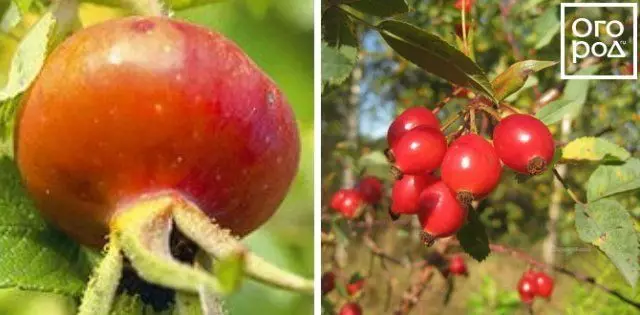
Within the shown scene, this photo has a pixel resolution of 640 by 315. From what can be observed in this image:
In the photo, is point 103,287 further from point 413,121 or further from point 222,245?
point 413,121

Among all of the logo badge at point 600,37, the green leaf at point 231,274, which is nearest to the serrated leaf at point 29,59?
the green leaf at point 231,274

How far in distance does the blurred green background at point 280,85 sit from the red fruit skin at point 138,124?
0.11 metres

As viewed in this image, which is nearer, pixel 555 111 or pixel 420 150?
pixel 420 150

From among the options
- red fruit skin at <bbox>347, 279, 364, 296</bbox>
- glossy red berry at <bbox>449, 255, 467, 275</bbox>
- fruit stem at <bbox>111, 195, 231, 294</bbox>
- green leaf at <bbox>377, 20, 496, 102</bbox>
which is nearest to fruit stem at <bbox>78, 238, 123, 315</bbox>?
fruit stem at <bbox>111, 195, 231, 294</bbox>

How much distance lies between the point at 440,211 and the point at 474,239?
127 millimetres

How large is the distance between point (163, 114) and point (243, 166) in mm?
33

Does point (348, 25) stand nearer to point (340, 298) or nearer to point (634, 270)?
point (634, 270)

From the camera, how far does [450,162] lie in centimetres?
57

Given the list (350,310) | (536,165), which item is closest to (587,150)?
(536,165)

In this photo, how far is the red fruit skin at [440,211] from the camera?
60 centimetres

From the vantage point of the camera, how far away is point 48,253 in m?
0.32

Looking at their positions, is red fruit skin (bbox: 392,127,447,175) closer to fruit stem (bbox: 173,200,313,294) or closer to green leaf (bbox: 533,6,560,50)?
fruit stem (bbox: 173,200,313,294)

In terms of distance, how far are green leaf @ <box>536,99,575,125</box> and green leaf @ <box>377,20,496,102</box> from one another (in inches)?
8.3

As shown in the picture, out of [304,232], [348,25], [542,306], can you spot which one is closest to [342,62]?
[348,25]
